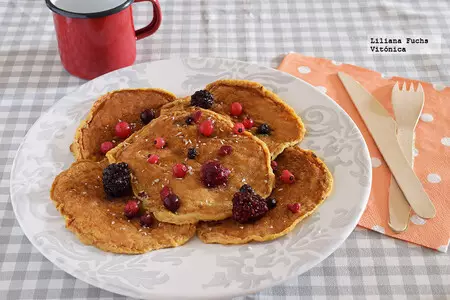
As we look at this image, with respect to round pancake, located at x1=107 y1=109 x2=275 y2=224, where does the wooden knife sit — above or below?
below

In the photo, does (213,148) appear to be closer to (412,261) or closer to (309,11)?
(412,261)

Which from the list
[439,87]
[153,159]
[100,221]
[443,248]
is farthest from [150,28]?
[443,248]

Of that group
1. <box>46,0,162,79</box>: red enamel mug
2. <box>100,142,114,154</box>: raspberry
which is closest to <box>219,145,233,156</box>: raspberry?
<box>100,142,114,154</box>: raspberry

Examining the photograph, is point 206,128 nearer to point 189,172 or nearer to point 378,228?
point 189,172

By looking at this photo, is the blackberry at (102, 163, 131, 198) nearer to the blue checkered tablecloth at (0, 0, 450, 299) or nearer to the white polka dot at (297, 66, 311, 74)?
the blue checkered tablecloth at (0, 0, 450, 299)

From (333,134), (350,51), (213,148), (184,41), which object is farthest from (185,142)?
(350,51)
